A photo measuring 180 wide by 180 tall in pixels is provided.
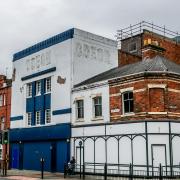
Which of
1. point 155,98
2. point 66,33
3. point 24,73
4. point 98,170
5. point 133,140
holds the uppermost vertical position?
point 66,33

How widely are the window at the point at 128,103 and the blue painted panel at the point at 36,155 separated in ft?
33.6

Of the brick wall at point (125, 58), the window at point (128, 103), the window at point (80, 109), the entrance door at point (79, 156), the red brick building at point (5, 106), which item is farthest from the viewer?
the red brick building at point (5, 106)

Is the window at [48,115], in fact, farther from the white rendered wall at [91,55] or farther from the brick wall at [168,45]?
the brick wall at [168,45]

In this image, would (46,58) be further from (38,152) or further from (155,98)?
(155,98)

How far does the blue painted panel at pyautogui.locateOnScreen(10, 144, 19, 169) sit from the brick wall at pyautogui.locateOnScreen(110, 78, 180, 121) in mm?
16667

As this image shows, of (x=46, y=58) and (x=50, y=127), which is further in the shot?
(x=46, y=58)

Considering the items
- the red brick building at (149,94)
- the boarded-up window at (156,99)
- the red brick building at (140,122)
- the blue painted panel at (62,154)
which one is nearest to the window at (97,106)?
the red brick building at (140,122)

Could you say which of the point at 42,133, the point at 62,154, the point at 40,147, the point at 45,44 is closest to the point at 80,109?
the point at 62,154

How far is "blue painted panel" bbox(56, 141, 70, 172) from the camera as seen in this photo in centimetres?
3572

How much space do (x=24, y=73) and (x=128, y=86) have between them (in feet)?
54.0

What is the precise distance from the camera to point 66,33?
1515 inches

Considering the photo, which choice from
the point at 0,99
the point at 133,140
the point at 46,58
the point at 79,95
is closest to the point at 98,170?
the point at 133,140

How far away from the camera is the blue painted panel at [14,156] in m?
42.8

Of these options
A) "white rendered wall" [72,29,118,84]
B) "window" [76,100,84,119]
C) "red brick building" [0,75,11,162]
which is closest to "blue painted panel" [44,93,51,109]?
"white rendered wall" [72,29,118,84]
